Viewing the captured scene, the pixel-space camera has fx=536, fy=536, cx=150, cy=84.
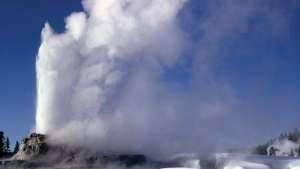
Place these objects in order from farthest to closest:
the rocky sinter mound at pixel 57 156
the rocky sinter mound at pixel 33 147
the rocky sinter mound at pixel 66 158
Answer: the rocky sinter mound at pixel 33 147, the rocky sinter mound at pixel 57 156, the rocky sinter mound at pixel 66 158

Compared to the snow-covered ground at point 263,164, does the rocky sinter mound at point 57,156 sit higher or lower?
higher

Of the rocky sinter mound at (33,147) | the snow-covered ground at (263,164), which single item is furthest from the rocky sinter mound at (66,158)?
the snow-covered ground at (263,164)

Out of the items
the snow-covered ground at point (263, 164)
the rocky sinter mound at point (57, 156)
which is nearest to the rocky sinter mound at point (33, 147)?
the rocky sinter mound at point (57, 156)

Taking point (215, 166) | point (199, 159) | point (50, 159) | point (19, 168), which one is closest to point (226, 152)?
point (199, 159)

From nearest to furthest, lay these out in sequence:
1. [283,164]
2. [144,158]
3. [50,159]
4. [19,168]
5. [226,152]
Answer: [283,164], [19,168], [50,159], [144,158], [226,152]

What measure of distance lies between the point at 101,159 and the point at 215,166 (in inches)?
1464

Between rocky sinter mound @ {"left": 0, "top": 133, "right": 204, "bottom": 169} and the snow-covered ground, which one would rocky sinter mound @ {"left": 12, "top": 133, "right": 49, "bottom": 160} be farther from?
the snow-covered ground

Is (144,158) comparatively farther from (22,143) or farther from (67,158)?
(22,143)

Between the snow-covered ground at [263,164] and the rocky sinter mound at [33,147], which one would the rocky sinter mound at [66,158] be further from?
the snow-covered ground at [263,164]

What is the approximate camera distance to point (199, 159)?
177m

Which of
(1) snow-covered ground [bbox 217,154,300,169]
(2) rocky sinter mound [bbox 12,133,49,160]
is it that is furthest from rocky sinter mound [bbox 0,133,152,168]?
(1) snow-covered ground [bbox 217,154,300,169]

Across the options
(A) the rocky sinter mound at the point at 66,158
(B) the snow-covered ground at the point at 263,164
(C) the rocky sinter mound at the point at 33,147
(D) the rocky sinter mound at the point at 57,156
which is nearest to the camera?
(B) the snow-covered ground at the point at 263,164

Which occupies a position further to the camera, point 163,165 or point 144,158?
point 144,158

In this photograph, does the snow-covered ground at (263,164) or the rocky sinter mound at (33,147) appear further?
the rocky sinter mound at (33,147)
